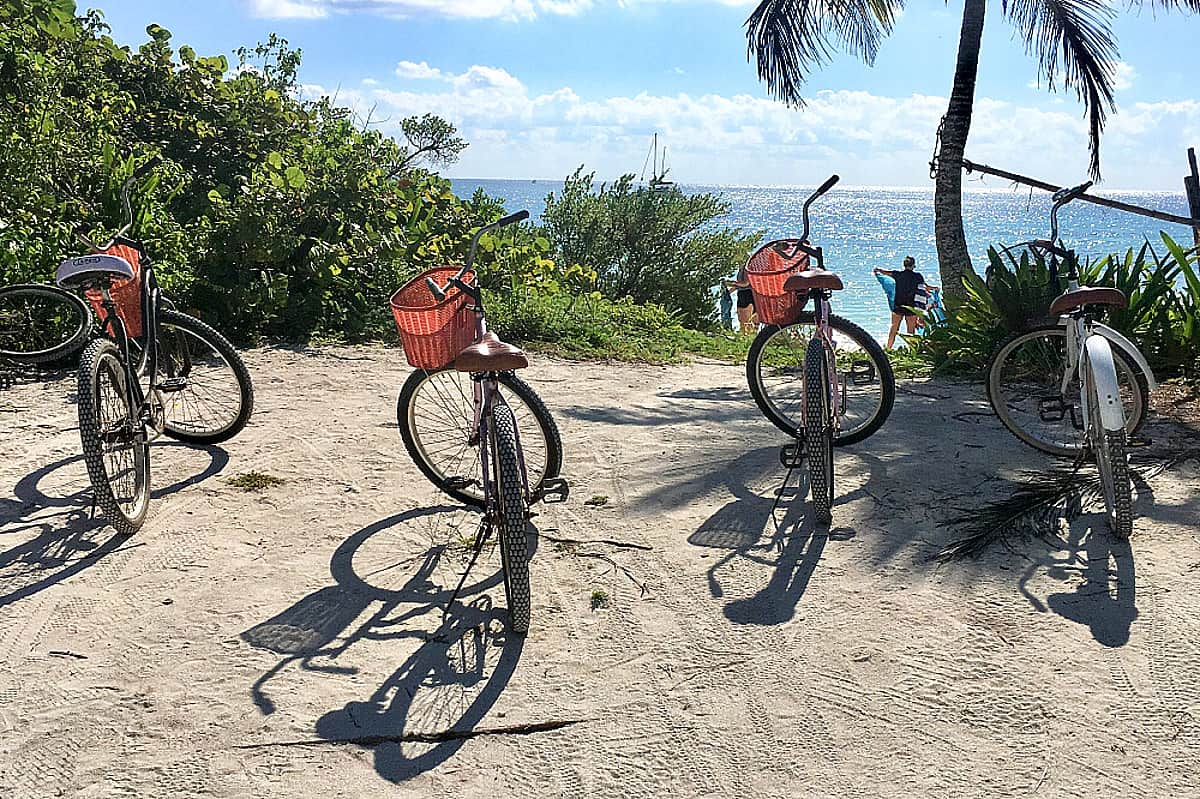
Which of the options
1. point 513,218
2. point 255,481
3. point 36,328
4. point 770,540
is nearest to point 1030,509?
point 770,540

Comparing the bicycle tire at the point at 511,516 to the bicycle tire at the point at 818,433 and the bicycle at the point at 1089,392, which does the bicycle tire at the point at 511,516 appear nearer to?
the bicycle tire at the point at 818,433

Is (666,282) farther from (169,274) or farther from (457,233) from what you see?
(169,274)

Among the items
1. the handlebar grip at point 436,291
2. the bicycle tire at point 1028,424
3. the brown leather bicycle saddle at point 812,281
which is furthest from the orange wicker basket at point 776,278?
the handlebar grip at point 436,291

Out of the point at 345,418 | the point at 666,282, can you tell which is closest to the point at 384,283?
the point at 345,418

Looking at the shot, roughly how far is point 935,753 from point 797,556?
1.43 metres

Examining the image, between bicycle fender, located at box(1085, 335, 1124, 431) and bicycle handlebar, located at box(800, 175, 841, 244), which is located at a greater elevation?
bicycle handlebar, located at box(800, 175, 841, 244)

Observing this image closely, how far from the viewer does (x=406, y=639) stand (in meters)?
3.72

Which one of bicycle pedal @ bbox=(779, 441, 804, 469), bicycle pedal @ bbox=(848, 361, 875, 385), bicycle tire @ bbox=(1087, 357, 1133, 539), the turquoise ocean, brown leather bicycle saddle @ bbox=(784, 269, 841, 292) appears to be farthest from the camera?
the turquoise ocean

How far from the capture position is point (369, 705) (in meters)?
3.30

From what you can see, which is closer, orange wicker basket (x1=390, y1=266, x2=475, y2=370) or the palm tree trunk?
orange wicker basket (x1=390, y1=266, x2=475, y2=370)

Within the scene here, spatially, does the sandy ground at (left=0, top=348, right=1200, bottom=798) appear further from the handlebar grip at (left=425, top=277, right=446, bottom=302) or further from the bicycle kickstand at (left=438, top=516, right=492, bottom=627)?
the handlebar grip at (left=425, top=277, right=446, bottom=302)

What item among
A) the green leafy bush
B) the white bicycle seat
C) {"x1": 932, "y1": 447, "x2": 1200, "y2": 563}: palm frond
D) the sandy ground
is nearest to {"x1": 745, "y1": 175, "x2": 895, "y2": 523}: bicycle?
the sandy ground

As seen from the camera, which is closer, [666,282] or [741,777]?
[741,777]

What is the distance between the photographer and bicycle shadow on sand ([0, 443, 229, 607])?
4.17m
